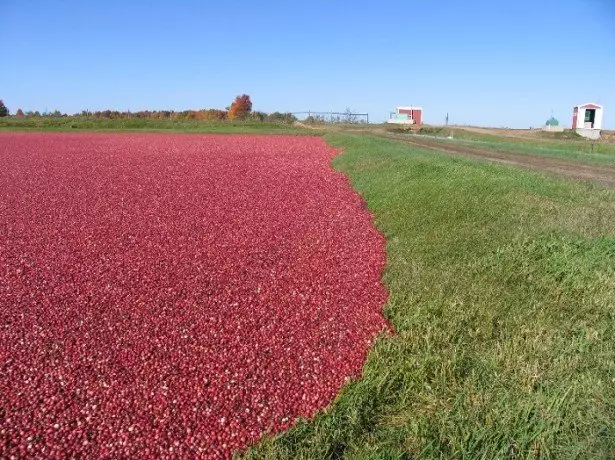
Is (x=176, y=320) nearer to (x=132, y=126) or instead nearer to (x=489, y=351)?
(x=489, y=351)

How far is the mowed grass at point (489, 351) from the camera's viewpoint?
3430 millimetres

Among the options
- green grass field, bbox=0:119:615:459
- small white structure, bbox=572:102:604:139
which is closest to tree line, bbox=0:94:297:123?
small white structure, bbox=572:102:604:139

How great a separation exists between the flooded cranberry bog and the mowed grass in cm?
35

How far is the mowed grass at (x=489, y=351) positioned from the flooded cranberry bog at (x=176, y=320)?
13.7 inches

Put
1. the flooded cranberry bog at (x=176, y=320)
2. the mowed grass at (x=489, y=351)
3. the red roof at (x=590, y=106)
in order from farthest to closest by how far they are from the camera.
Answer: the red roof at (x=590, y=106), the flooded cranberry bog at (x=176, y=320), the mowed grass at (x=489, y=351)

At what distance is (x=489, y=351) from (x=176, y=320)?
124 inches

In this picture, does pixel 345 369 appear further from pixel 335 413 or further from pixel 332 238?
pixel 332 238

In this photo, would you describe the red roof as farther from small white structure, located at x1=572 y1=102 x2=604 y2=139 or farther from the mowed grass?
the mowed grass

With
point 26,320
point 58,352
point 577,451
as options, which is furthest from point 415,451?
point 26,320

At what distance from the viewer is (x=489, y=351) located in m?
4.49

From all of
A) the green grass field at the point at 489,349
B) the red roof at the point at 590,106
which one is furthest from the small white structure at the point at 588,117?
the green grass field at the point at 489,349

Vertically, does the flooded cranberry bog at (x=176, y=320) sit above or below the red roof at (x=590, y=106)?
below

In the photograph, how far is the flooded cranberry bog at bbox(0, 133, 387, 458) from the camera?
Answer: 3.63 metres

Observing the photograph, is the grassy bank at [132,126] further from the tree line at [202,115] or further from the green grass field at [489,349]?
the green grass field at [489,349]
